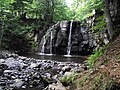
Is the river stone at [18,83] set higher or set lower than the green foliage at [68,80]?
lower

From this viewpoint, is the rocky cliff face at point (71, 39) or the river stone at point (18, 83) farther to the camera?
the rocky cliff face at point (71, 39)

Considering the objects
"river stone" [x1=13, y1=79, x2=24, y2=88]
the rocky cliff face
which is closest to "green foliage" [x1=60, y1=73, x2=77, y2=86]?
"river stone" [x1=13, y1=79, x2=24, y2=88]

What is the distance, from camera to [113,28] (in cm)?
816

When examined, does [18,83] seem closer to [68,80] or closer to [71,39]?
[68,80]

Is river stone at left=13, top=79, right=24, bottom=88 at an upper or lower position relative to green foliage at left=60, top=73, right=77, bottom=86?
lower

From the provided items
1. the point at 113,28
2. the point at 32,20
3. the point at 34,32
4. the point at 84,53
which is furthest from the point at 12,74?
the point at 32,20

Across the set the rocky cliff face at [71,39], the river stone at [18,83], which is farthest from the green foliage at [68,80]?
the rocky cliff face at [71,39]

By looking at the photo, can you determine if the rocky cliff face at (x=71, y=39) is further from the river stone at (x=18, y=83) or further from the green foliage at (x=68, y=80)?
the green foliage at (x=68, y=80)

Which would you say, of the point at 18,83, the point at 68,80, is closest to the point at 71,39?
the point at 18,83

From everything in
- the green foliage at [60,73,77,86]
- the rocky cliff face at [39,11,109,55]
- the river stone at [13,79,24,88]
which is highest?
the rocky cliff face at [39,11,109,55]

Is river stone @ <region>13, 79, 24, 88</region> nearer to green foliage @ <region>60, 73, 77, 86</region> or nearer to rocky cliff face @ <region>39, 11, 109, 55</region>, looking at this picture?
green foliage @ <region>60, 73, 77, 86</region>

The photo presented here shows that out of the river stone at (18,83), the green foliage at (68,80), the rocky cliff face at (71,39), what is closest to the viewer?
the green foliage at (68,80)

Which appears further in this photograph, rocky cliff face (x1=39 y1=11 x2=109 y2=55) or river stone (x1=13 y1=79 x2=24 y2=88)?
rocky cliff face (x1=39 y1=11 x2=109 y2=55)

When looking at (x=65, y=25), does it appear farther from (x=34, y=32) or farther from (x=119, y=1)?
(x=119, y=1)
